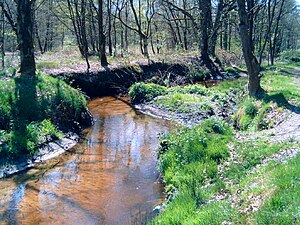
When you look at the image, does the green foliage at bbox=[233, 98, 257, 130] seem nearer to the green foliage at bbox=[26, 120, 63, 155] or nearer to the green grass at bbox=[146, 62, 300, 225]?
the green grass at bbox=[146, 62, 300, 225]

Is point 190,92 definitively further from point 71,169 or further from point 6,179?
point 6,179

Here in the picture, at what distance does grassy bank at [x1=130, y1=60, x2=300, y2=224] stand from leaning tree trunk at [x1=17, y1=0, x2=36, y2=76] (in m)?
7.45

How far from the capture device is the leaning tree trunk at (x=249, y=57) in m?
12.8

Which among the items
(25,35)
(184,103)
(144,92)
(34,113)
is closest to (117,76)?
(144,92)

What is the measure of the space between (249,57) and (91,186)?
8.54 meters

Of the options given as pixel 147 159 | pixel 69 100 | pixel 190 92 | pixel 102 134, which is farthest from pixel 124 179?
pixel 190 92

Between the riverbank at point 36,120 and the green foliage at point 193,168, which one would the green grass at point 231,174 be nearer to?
the green foliage at point 193,168

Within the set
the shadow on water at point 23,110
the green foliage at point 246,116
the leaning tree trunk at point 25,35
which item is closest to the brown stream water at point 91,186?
the shadow on water at point 23,110

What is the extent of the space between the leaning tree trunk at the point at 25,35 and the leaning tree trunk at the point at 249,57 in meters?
8.67

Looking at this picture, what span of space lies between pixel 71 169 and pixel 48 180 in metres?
0.90

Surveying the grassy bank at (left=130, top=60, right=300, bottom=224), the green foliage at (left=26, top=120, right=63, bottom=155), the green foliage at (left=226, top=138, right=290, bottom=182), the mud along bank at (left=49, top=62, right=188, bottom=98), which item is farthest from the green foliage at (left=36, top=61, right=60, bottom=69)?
the green foliage at (left=226, top=138, right=290, bottom=182)

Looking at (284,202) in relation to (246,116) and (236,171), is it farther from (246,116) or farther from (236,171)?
(246,116)

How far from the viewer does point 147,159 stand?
33.2 ft

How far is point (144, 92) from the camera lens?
19.0 meters
